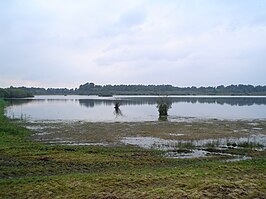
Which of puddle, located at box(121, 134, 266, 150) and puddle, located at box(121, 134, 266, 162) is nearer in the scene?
puddle, located at box(121, 134, 266, 162)

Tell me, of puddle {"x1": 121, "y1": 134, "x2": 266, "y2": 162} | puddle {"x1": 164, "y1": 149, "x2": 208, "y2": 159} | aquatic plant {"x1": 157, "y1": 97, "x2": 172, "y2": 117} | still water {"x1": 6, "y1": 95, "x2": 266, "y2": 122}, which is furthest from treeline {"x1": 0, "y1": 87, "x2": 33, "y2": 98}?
puddle {"x1": 164, "y1": 149, "x2": 208, "y2": 159}

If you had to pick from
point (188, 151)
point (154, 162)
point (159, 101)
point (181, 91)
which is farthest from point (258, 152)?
point (181, 91)

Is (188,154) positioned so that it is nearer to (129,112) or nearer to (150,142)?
(150,142)

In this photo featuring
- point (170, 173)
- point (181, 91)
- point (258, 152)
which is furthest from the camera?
point (181, 91)

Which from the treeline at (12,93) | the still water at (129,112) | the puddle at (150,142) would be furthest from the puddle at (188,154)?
the treeline at (12,93)

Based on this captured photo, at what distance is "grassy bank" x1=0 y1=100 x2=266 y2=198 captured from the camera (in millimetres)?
8539

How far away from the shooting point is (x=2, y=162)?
1306 cm

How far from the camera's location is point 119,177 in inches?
401

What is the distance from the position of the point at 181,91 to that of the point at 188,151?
16507 centimetres

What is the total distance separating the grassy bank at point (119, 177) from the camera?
8.54m

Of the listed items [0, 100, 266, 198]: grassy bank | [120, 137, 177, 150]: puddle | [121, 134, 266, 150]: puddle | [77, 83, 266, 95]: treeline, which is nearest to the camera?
[0, 100, 266, 198]: grassy bank

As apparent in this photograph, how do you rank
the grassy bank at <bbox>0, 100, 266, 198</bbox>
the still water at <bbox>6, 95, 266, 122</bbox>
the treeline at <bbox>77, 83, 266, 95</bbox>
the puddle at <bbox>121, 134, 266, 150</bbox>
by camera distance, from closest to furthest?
1. the grassy bank at <bbox>0, 100, 266, 198</bbox>
2. the puddle at <bbox>121, 134, 266, 150</bbox>
3. the still water at <bbox>6, 95, 266, 122</bbox>
4. the treeline at <bbox>77, 83, 266, 95</bbox>

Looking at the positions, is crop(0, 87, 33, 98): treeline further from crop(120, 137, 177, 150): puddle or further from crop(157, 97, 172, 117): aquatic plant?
crop(120, 137, 177, 150): puddle

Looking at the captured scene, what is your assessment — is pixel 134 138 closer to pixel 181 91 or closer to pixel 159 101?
pixel 159 101
